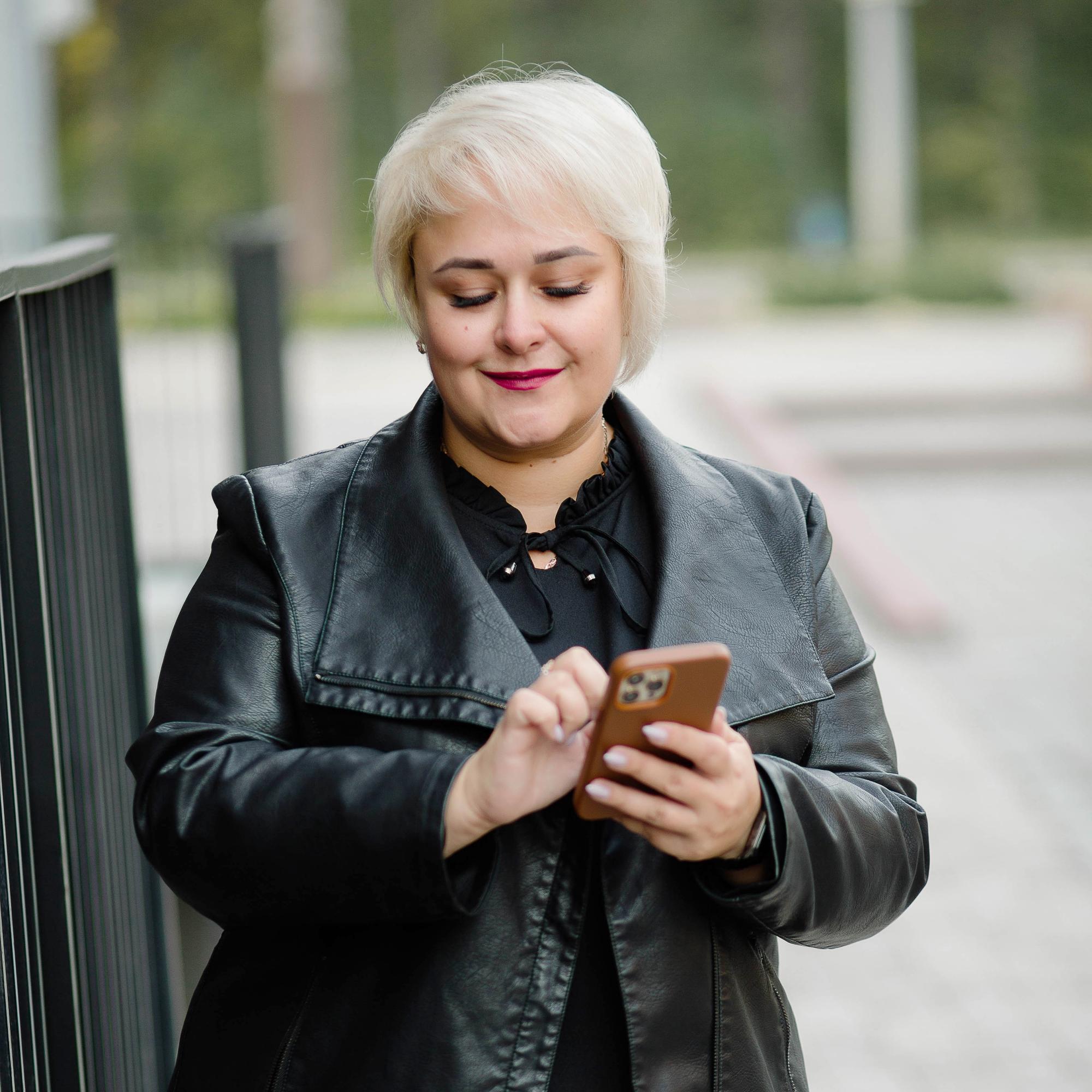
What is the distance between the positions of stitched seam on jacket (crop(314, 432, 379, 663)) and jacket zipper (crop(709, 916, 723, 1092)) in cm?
55

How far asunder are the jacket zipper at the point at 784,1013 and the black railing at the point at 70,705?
0.89 meters

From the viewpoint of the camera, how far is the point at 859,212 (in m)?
31.0

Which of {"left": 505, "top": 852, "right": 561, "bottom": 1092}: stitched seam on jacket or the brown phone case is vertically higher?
the brown phone case

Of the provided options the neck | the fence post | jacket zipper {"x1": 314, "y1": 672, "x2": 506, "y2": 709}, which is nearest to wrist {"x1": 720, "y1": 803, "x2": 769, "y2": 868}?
jacket zipper {"x1": 314, "y1": 672, "x2": 506, "y2": 709}

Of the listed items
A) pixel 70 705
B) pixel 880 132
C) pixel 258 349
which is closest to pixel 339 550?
pixel 70 705

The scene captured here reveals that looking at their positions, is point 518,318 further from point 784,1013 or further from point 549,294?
point 784,1013

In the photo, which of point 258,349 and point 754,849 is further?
point 258,349

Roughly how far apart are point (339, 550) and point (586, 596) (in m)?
0.30

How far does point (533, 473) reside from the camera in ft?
6.50

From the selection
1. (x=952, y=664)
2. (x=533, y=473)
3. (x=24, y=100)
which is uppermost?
(x=24, y=100)

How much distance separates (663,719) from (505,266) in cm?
58

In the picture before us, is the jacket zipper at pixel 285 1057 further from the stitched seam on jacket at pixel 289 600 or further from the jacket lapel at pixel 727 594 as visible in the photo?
the jacket lapel at pixel 727 594

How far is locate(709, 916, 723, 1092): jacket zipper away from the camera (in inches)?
71.6

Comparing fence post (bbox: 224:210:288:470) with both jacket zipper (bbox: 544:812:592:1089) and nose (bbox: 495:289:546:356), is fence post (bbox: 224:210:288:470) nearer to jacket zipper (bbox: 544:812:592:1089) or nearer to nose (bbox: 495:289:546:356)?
nose (bbox: 495:289:546:356)
